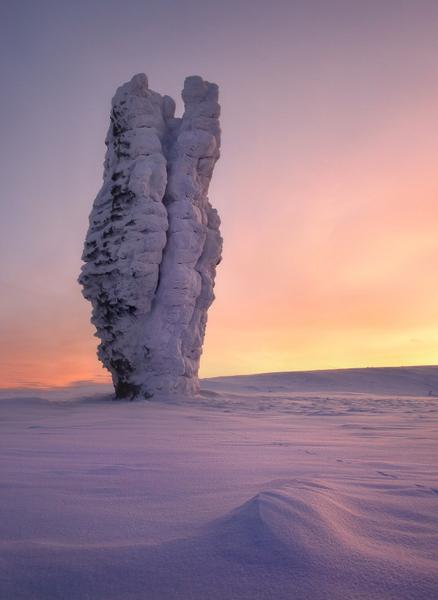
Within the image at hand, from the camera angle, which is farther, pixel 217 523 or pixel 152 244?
pixel 152 244

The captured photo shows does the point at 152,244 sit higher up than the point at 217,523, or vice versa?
the point at 152,244

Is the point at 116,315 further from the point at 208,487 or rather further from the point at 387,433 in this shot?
the point at 208,487

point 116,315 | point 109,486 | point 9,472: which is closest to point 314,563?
point 109,486

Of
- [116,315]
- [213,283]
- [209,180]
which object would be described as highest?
[209,180]

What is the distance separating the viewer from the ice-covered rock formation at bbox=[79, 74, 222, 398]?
29.7 ft

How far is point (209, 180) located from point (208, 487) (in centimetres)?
949

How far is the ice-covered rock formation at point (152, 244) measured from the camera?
9.06m

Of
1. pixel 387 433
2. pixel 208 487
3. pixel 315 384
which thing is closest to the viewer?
pixel 208 487

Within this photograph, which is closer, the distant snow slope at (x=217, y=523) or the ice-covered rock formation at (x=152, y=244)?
the distant snow slope at (x=217, y=523)

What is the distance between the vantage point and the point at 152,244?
29.6 ft

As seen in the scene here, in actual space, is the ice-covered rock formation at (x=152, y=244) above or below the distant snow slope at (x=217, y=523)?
above

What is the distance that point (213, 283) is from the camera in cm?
1045

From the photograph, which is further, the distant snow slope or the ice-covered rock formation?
the ice-covered rock formation

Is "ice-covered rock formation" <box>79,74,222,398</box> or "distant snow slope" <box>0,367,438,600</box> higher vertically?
"ice-covered rock formation" <box>79,74,222,398</box>
